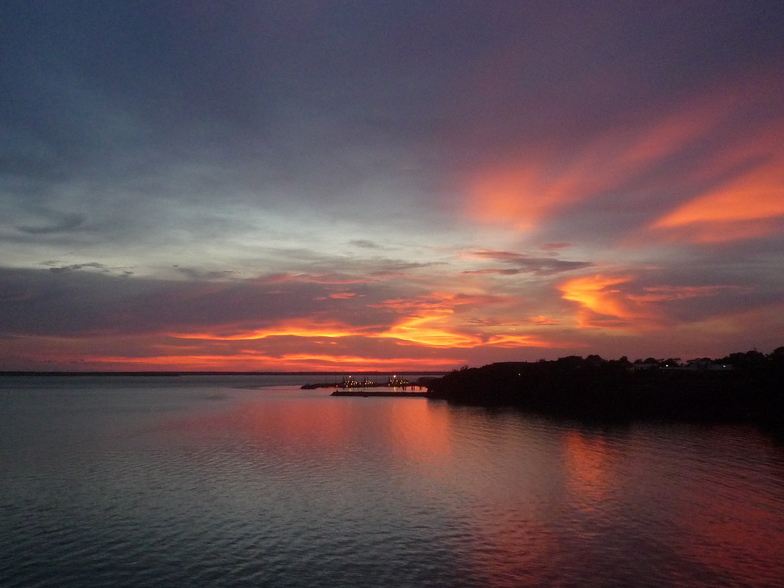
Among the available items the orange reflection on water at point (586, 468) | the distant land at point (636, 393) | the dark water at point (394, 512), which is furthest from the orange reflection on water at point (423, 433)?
the distant land at point (636, 393)

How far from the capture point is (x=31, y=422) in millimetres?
90125

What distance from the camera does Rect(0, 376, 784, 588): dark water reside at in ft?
86.4

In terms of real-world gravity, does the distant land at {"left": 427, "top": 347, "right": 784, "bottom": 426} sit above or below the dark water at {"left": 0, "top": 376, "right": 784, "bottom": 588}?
above

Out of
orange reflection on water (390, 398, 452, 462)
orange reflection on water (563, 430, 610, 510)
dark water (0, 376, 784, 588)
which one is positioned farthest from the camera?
orange reflection on water (390, 398, 452, 462)

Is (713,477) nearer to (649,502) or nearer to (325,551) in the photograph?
(649,502)

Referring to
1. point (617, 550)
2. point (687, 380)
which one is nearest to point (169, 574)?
point (617, 550)

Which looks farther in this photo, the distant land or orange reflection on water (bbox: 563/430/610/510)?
the distant land

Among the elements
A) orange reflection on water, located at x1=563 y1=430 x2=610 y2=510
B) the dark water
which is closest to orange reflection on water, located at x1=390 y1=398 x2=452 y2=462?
the dark water

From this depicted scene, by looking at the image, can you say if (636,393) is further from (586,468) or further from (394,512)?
(394,512)

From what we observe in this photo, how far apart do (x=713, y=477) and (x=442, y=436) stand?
3610 cm

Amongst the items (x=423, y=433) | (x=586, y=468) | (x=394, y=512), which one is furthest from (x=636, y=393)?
(x=394, y=512)

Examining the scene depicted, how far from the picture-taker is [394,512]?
36.2 meters

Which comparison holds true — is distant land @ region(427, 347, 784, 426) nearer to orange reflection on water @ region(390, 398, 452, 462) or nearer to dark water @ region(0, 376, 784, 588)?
orange reflection on water @ region(390, 398, 452, 462)

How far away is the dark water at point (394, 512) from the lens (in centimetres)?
2634
